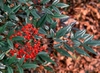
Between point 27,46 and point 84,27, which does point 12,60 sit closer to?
point 27,46

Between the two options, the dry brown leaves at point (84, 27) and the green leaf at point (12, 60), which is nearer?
the green leaf at point (12, 60)

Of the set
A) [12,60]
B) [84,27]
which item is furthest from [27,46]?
[84,27]

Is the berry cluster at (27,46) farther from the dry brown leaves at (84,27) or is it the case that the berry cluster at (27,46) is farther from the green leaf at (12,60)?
the dry brown leaves at (84,27)

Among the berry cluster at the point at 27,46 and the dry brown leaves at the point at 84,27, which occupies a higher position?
the berry cluster at the point at 27,46

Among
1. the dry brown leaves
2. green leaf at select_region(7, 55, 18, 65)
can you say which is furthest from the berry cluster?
the dry brown leaves

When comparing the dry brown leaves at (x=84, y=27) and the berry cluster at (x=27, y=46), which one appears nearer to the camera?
the berry cluster at (x=27, y=46)

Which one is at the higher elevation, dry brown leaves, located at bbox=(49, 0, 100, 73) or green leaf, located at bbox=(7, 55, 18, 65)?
green leaf, located at bbox=(7, 55, 18, 65)

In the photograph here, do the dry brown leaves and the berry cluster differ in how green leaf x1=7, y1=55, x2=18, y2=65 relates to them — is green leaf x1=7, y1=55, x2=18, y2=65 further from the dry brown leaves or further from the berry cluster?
the dry brown leaves

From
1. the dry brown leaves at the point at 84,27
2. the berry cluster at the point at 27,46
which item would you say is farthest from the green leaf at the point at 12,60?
the dry brown leaves at the point at 84,27

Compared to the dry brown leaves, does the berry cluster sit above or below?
above

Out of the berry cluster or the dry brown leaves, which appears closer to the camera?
the berry cluster

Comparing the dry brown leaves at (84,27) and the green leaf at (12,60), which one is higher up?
the green leaf at (12,60)

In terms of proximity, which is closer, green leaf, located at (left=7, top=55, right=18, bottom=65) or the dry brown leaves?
green leaf, located at (left=7, top=55, right=18, bottom=65)

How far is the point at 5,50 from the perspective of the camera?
1.46 metres
